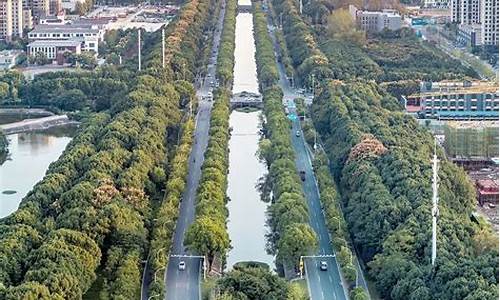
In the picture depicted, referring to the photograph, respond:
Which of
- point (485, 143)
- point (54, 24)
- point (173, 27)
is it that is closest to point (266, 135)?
point (485, 143)

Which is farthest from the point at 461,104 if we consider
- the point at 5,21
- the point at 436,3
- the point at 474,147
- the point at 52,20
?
the point at 436,3

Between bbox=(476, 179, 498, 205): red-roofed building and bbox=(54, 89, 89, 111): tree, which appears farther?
bbox=(54, 89, 89, 111): tree

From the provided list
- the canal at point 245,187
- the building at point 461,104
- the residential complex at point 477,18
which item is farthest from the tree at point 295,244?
the residential complex at point 477,18

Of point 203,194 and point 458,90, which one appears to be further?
point 458,90

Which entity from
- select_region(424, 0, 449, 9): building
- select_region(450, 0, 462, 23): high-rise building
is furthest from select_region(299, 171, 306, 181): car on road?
select_region(424, 0, 449, 9): building

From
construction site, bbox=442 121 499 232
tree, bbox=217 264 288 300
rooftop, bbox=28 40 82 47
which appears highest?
rooftop, bbox=28 40 82 47

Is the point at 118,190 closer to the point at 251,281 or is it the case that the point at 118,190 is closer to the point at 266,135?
the point at 251,281

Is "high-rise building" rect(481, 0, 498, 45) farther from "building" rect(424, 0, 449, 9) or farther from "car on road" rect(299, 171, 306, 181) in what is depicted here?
"car on road" rect(299, 171, 306, 181)

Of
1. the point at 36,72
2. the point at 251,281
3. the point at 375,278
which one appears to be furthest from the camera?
the point at 36,72
